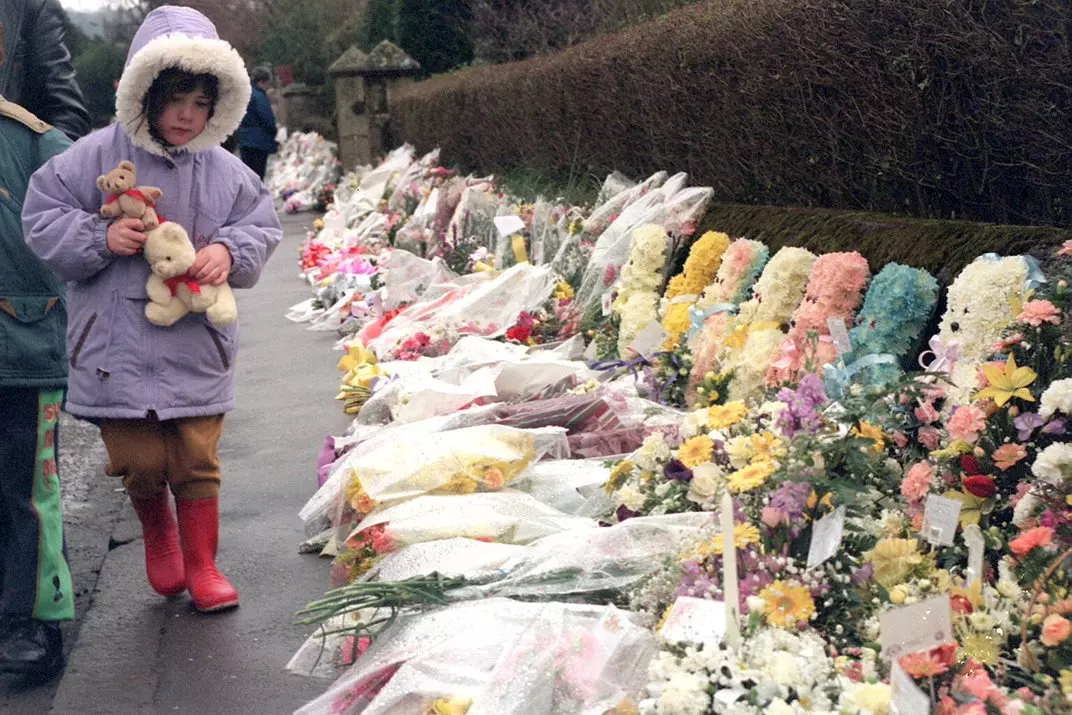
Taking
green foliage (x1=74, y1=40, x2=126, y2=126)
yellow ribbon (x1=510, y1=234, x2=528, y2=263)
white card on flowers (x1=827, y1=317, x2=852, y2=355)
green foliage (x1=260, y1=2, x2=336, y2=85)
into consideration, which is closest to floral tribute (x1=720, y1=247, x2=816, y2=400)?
white card on flowers (x1=827, y1=317, x2=852, y2=355)

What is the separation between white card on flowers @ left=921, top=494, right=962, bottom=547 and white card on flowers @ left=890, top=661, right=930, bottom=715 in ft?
1.82

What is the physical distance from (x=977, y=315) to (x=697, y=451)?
819 millimetres

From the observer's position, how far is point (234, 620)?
4316 millimetres

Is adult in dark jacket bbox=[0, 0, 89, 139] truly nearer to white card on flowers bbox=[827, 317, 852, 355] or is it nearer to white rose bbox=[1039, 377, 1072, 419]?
white card on flowers bbox=[827, 317, 852, 355]

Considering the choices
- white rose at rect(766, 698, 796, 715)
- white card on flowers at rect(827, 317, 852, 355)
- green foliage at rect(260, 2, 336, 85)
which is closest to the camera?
white rose at rect(766, 698, 796, 715)

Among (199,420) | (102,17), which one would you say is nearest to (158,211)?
(199,420)

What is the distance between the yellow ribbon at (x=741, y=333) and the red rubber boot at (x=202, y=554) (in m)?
1.87

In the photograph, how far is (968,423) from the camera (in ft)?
10.4

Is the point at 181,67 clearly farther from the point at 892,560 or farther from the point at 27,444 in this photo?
the point at 892,560

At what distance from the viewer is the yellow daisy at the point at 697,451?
3650 mm

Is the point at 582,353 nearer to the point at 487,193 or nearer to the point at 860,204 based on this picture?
the point at 860,204

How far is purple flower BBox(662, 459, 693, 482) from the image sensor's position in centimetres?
378

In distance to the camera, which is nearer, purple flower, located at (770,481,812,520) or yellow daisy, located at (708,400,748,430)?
purple flower, located at (770,481,812,520)

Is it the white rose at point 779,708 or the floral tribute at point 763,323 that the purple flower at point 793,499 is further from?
the floral tribute at point 763,323
